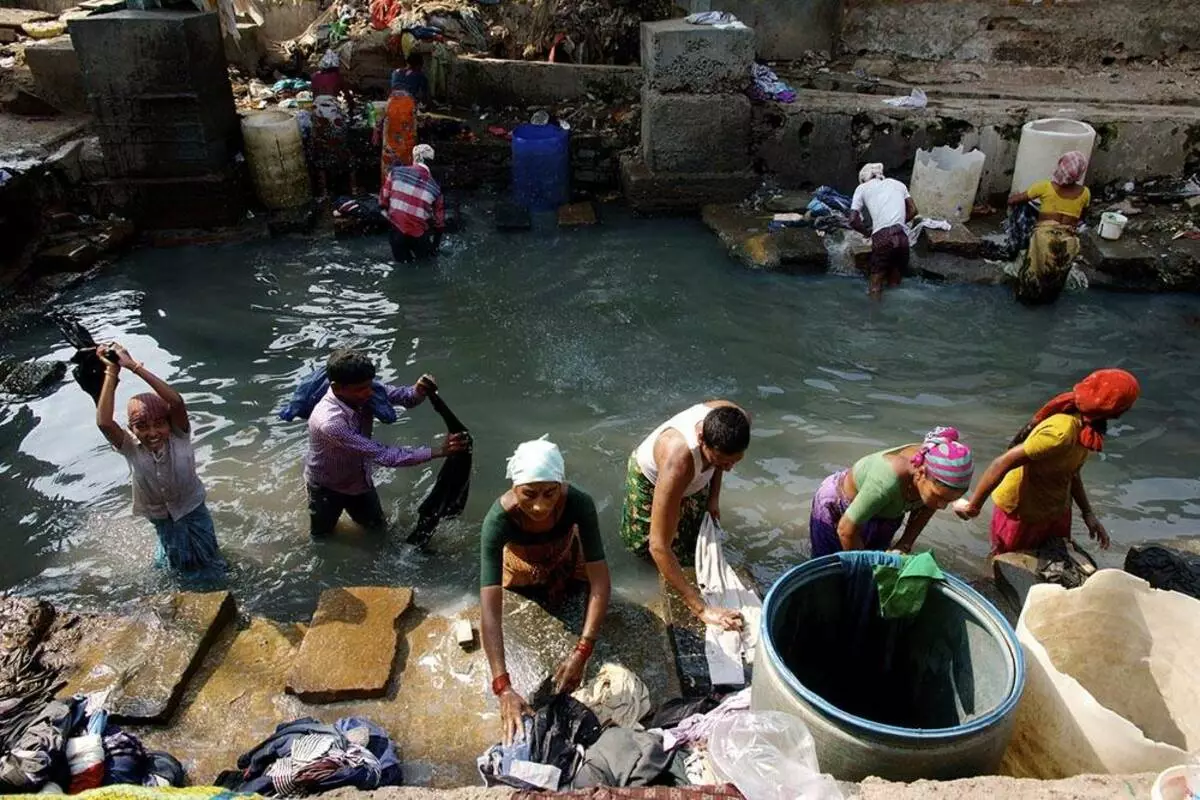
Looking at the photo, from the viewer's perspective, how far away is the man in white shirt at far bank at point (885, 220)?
759cm

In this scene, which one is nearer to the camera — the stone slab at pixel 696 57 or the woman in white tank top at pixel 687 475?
the woman in white tank top at pixel 687 475

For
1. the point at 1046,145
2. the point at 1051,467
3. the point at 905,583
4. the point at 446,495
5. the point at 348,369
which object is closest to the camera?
the point at 905,583

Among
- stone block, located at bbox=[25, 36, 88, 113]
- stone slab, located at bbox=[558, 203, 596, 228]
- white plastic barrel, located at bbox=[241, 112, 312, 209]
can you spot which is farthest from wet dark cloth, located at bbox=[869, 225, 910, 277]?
stone block, located at bbox=[25, 36, 88, 113]

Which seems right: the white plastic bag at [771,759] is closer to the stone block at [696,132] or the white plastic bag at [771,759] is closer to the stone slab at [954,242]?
the stone slab at [954,242]

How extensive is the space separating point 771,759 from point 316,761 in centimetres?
158

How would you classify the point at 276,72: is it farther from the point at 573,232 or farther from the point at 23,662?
the point at 23,662

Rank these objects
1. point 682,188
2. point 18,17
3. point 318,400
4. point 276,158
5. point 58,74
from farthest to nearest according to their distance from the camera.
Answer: point 18,17 → point 58,74 → point 276,158 → point 682,188 → point 318,400

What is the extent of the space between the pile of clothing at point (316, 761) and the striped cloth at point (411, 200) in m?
5.81

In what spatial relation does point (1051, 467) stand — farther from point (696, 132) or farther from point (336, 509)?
point (696, 132)

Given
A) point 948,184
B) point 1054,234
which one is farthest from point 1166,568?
point 948,184

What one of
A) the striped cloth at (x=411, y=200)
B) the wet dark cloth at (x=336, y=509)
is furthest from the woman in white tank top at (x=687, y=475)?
the striped cloth at (x=411, y=200)

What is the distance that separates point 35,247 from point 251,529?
5488 millimetres

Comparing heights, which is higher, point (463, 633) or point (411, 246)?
point (411, 246)

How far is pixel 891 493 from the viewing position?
380 centimetres
